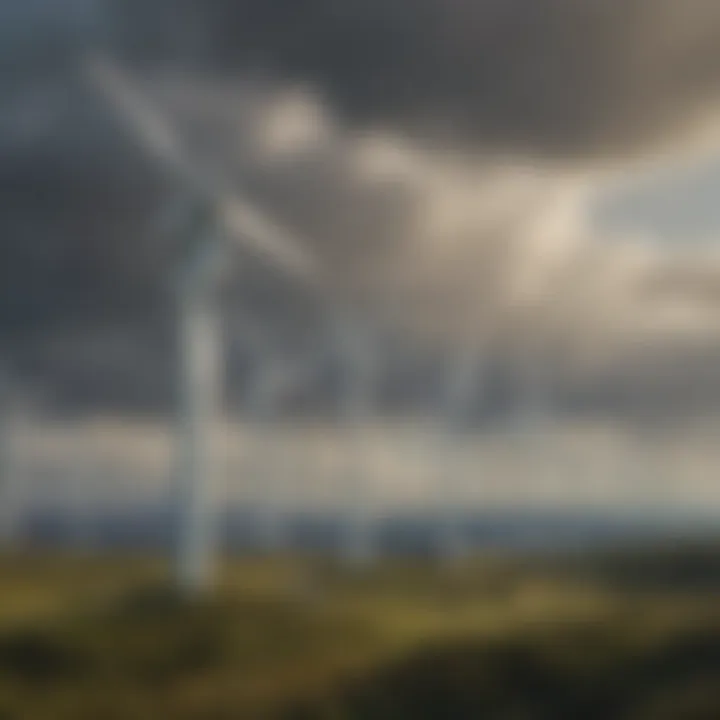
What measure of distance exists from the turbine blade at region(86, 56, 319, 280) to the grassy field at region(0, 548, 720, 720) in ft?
16.9

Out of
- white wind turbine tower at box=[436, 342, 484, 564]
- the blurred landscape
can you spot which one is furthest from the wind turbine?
white wind turbine tower at box=[436, 342, 484, 564]

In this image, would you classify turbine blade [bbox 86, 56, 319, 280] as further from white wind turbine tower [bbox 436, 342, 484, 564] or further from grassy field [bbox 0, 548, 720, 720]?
grassy field [bbox 0, 548, 720, 720]

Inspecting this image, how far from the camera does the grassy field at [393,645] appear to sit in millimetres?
16812

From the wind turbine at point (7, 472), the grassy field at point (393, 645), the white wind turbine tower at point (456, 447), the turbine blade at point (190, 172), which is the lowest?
the grassy field at point (393, 645)

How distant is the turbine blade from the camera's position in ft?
65.5

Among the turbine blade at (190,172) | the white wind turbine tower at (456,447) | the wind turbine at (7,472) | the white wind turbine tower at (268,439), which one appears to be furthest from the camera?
the wind turbine at (7,472)

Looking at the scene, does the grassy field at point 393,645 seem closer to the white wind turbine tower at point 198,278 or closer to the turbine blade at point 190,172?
the white wind turbine tower at point 198,278

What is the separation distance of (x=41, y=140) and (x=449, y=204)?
7.45 m

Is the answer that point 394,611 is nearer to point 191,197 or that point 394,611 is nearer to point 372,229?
point 372,229

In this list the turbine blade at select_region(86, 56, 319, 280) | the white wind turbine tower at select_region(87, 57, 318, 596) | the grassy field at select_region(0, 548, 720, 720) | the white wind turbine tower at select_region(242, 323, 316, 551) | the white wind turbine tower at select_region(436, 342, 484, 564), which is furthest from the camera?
the white wind turbine tower at select_region(242, 323, 316, 551)

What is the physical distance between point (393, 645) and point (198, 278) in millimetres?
7206

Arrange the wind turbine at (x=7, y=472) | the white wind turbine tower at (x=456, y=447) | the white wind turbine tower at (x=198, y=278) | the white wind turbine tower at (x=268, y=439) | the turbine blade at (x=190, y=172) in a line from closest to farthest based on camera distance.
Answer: the white wind turbine tower at (x=198, y=278)
the turbine blade at (x=190, y=172)
the white wind turbine tower at (x=456, y=447)
the white wind turbine tower at (x=268, y=439)
the wind turbine at (x=7, y=472)

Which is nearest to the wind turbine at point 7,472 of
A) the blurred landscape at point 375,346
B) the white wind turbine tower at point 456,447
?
the blurred landscape at point 375,346

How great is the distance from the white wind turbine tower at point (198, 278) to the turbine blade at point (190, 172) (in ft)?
0.06
